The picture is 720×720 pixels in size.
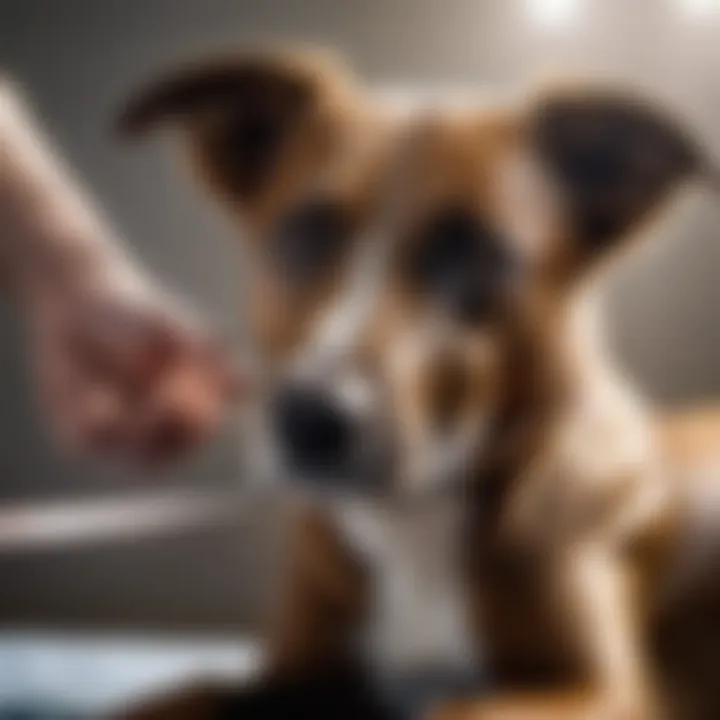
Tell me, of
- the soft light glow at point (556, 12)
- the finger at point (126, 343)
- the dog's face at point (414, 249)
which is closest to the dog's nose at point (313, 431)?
the dog's face at point (414, 249)

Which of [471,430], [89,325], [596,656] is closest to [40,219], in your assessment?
[89,325]

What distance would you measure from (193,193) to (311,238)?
0.12 metres

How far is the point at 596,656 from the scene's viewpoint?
88 cm

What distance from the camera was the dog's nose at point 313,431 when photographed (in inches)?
34.0

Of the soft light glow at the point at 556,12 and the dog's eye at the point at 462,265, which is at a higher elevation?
the soft light glow at the point at 556,12

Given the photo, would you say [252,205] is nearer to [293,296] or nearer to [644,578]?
[293,296]

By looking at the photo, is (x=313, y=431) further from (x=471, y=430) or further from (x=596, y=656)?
(x=596, y=656)

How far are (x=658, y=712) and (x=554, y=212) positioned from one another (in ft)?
1.10

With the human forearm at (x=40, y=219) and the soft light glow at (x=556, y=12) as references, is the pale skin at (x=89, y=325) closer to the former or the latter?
the human forearm at (x=40, y=219)

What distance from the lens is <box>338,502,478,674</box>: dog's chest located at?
3.00 ft

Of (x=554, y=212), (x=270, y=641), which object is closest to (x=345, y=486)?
(x=270, y=641)

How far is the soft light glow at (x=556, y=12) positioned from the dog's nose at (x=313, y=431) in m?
0.32

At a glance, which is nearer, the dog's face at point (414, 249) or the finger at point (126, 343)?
the dog's face at point (414, 249)

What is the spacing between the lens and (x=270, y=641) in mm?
938
